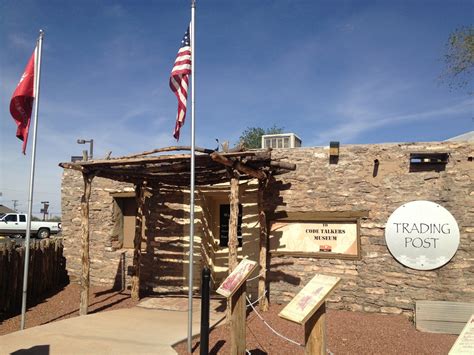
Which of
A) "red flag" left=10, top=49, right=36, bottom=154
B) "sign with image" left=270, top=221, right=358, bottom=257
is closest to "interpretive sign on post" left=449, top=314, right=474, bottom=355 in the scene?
"sign with image" left=270, top=221, right=358, bottom=257

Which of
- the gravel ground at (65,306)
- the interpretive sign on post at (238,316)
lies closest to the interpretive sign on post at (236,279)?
the interpretive sign on post at (238,316)

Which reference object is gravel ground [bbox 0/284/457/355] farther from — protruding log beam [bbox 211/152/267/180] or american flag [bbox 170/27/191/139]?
american flag [bbox 170/27/191/139]

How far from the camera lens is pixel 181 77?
642 centimetres

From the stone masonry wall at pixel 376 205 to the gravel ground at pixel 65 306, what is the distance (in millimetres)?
3763

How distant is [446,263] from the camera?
26.1 feet

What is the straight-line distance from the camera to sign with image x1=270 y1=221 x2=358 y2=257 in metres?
8.72

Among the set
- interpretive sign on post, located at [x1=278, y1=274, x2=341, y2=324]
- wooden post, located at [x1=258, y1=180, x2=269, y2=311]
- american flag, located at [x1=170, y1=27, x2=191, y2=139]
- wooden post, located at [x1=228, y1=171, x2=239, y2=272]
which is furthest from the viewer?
wooden post, located at [x1=258, y1=180, x2=269, y2=311]

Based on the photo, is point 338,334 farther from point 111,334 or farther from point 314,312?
point 111,334

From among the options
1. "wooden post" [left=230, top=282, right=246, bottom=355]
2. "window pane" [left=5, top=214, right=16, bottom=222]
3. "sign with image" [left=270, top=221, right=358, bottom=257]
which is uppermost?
"window pane" [left=5, top=214, right=16, bottom=222]

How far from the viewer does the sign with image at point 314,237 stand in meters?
8.72

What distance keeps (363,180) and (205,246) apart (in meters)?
4.34

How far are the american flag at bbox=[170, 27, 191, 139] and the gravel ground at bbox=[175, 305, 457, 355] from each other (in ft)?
11.5

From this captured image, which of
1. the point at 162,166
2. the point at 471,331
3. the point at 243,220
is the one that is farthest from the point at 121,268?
the point at 471,331

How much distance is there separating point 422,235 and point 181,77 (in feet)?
18.1
